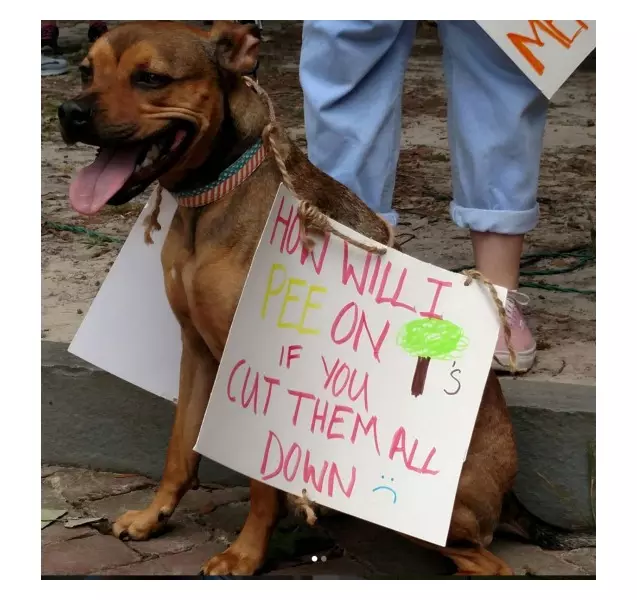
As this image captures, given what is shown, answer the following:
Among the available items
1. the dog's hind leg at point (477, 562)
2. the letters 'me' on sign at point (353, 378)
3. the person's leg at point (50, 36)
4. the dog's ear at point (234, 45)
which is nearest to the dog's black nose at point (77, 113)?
the dog's ear at point (234, 45)

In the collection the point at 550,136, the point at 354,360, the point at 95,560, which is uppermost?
the point at 550,136

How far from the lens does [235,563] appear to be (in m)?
2.21

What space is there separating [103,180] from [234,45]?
1.20 feet

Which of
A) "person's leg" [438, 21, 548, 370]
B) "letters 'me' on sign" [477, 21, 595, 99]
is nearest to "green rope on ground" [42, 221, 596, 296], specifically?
"person's leg" [438, 21, 548, 370]

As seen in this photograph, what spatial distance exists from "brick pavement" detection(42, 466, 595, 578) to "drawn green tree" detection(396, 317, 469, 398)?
0.46m

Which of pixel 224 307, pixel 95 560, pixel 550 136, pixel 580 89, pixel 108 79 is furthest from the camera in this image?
pixel 580 89

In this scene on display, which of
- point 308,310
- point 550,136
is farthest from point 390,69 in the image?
point 550,136

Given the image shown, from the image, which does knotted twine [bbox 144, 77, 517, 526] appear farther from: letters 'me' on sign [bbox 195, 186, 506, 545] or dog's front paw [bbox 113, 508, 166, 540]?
dog's front paw [bbox 113, 508, 166, 540]

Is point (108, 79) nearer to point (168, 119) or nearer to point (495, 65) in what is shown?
point (168, 119)

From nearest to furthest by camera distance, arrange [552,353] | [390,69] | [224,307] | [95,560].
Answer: [224,307]
[95,560]
[390,69]
[552,353]

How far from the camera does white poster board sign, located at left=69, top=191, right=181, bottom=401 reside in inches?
96.1

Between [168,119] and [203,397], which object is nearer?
[168,119]

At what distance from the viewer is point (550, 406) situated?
252 cm

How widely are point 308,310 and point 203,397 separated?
0.36 metres
